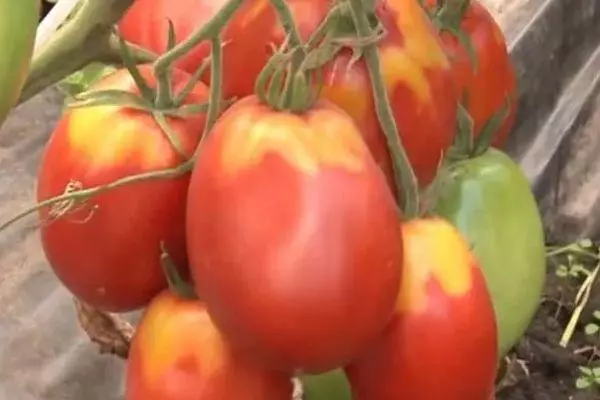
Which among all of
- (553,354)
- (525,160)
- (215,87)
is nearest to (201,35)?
(215,87)

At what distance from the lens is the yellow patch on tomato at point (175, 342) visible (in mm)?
476

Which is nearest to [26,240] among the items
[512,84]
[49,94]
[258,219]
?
[49,94]

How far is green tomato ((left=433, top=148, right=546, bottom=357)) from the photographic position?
624 mm

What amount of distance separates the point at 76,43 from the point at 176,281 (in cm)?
10

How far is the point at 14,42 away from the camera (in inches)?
13.2

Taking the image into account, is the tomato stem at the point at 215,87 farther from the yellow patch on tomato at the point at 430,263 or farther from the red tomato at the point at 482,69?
the red tomato at the point at 482,69

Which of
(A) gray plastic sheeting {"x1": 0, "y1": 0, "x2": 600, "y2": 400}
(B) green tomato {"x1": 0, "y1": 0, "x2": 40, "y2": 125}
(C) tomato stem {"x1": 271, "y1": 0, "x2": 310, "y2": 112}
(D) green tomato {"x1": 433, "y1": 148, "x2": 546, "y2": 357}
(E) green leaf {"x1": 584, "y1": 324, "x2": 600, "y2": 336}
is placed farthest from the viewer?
(E) green leaf {"x1": 584, "y1": 324, "x2": 600, "y2": 336}

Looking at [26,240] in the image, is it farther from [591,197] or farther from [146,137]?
[591,197]

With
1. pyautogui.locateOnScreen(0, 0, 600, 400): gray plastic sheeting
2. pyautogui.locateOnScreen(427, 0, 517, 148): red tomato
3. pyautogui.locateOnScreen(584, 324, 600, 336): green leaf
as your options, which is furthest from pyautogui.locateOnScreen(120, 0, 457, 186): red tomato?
pyautogui.locateOnScreen(584, 324, 600, 336): green leaf

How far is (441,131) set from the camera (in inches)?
20.5

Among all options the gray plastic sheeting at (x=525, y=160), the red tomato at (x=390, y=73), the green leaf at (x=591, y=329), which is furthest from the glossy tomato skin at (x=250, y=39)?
the green leaf at (x=591, y=329)

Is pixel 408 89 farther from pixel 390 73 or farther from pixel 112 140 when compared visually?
pixel 112 140

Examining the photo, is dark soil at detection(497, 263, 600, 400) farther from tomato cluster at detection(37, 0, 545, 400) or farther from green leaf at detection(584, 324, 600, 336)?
tomato cluster at detection(37, 0, 545, 400)

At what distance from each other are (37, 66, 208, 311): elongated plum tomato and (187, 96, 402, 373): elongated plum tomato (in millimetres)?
51
